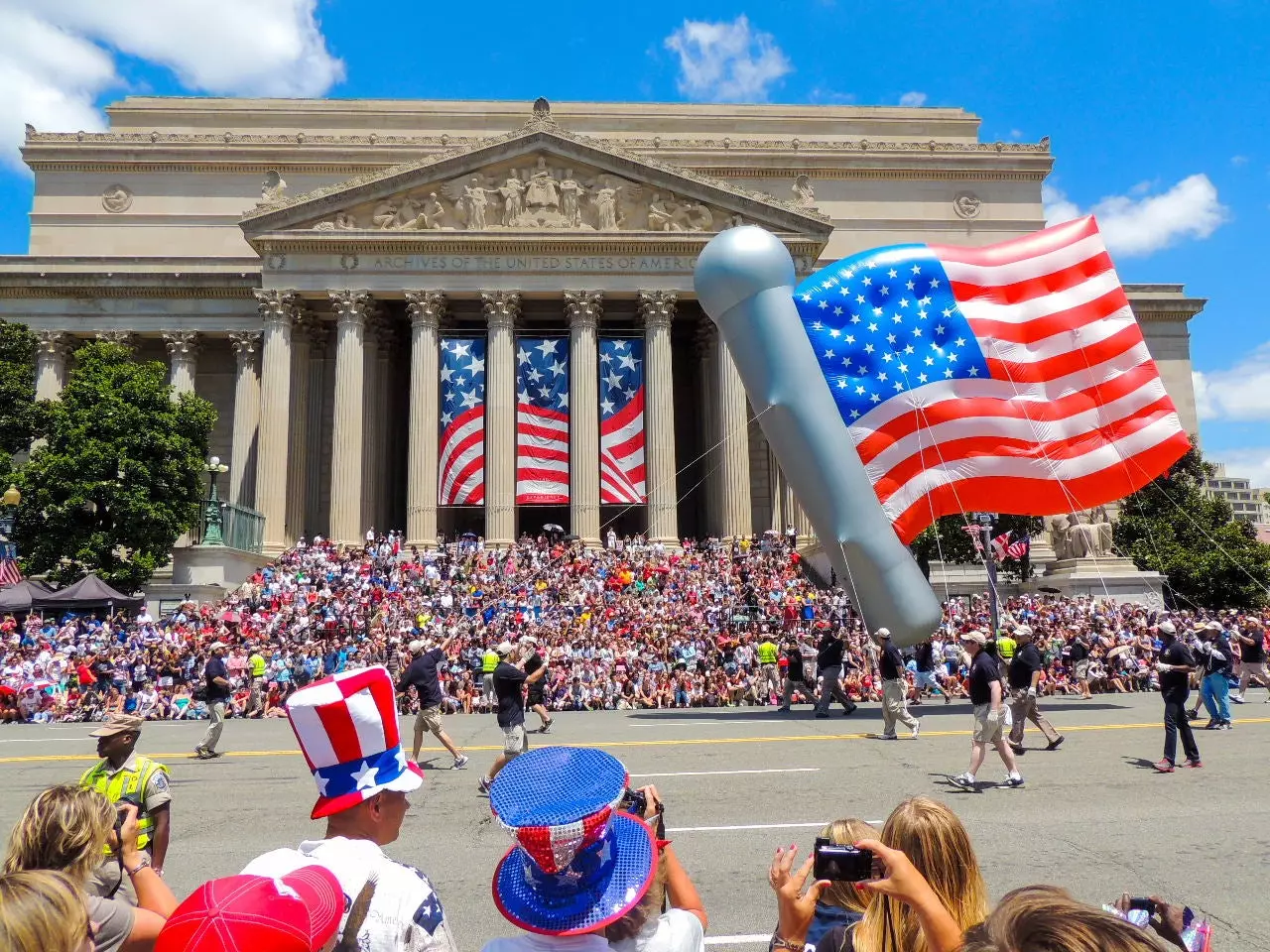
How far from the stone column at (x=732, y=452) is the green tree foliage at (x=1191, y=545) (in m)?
15.7

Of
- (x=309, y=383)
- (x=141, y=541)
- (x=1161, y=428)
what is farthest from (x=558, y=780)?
(x=309, y=383)

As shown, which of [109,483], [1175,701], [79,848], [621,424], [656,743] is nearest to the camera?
[79,848]

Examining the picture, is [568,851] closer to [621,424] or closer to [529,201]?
[621,424]

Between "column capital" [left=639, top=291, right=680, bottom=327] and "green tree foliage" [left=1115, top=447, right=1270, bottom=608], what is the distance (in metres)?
→ 20.6

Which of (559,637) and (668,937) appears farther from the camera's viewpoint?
(559,637)

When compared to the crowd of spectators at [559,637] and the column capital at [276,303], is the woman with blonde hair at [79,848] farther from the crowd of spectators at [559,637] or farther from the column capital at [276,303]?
the column capital at [276,303]

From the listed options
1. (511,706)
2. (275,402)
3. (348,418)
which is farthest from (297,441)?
(511,706)

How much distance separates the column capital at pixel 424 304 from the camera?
124ft

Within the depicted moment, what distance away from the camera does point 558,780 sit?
257 cm

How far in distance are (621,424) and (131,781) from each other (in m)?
31.5

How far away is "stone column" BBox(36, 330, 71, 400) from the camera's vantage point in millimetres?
41750

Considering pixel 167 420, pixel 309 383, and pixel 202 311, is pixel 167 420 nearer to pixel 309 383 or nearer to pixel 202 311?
pixel 309 383

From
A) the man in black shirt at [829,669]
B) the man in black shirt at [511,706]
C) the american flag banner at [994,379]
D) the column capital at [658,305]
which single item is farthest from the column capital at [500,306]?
the man in black shirt at [511,706]

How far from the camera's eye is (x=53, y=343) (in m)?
42.4
